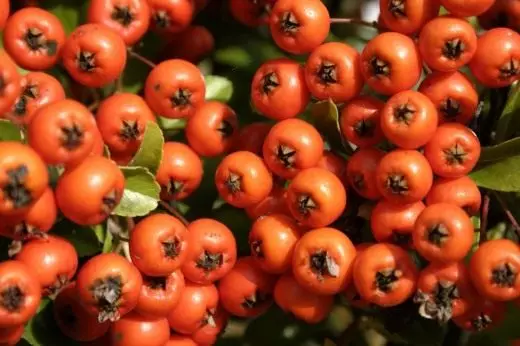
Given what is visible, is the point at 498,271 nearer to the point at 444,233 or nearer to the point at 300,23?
the point at 444,233

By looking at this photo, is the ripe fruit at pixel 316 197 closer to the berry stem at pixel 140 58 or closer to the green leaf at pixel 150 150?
the green leaf at pixel 150 150

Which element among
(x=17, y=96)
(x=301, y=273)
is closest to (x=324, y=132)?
(x=301, y=273)

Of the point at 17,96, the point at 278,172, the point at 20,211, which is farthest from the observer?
the point at 278,172

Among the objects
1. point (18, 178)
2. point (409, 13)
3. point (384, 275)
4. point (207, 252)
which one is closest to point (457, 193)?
Result: point (384, 275)

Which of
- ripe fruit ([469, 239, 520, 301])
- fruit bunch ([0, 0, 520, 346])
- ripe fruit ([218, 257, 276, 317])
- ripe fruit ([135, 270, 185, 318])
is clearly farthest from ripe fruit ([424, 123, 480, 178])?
ripe fruit ([135, 270, 185, 318])

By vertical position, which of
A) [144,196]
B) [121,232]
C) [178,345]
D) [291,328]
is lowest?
[291,328]

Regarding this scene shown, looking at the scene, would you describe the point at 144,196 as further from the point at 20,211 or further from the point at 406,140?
the point at 406,140

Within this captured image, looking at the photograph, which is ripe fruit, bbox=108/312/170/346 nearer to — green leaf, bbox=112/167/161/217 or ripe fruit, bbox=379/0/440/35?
green leaf, bbox=112/167/161/217
